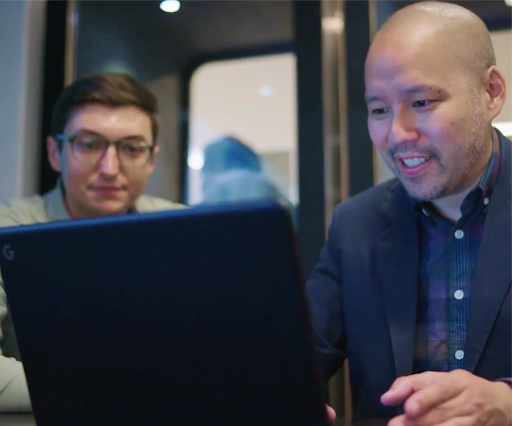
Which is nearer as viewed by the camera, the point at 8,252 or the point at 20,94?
the point at 8,252

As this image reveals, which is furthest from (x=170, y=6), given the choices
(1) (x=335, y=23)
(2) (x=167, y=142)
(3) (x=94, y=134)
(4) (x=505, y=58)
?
(4) (x=505, y=58)

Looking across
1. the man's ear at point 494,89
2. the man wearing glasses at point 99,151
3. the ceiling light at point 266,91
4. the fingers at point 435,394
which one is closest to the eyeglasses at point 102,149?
the man wearing glasses at point 99,151

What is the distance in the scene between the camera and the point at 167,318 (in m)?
0.57

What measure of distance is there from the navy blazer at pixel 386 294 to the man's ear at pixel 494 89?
10cm

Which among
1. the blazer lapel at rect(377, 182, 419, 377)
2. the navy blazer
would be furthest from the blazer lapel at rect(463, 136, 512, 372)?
the blazer lapel at rect(377, 182, 419, 377)

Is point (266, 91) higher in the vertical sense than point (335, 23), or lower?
lower

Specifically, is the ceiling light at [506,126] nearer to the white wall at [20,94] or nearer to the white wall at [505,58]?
the white wall at [505,58]

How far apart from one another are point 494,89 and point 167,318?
96cm

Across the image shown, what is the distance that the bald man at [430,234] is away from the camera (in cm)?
112

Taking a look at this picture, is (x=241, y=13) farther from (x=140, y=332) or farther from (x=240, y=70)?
(x=140, y=332)

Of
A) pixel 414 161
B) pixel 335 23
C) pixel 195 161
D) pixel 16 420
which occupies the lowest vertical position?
pixel 16 420

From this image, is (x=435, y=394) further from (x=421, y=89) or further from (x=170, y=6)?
(x=170, y=6)

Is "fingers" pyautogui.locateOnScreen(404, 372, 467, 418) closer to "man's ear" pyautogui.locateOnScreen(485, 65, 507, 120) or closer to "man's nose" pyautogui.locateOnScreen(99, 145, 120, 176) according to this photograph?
"man's ear" pyautogui.locateOnScreen(485, 65, 507, 120)

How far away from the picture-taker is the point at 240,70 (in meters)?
2.08
